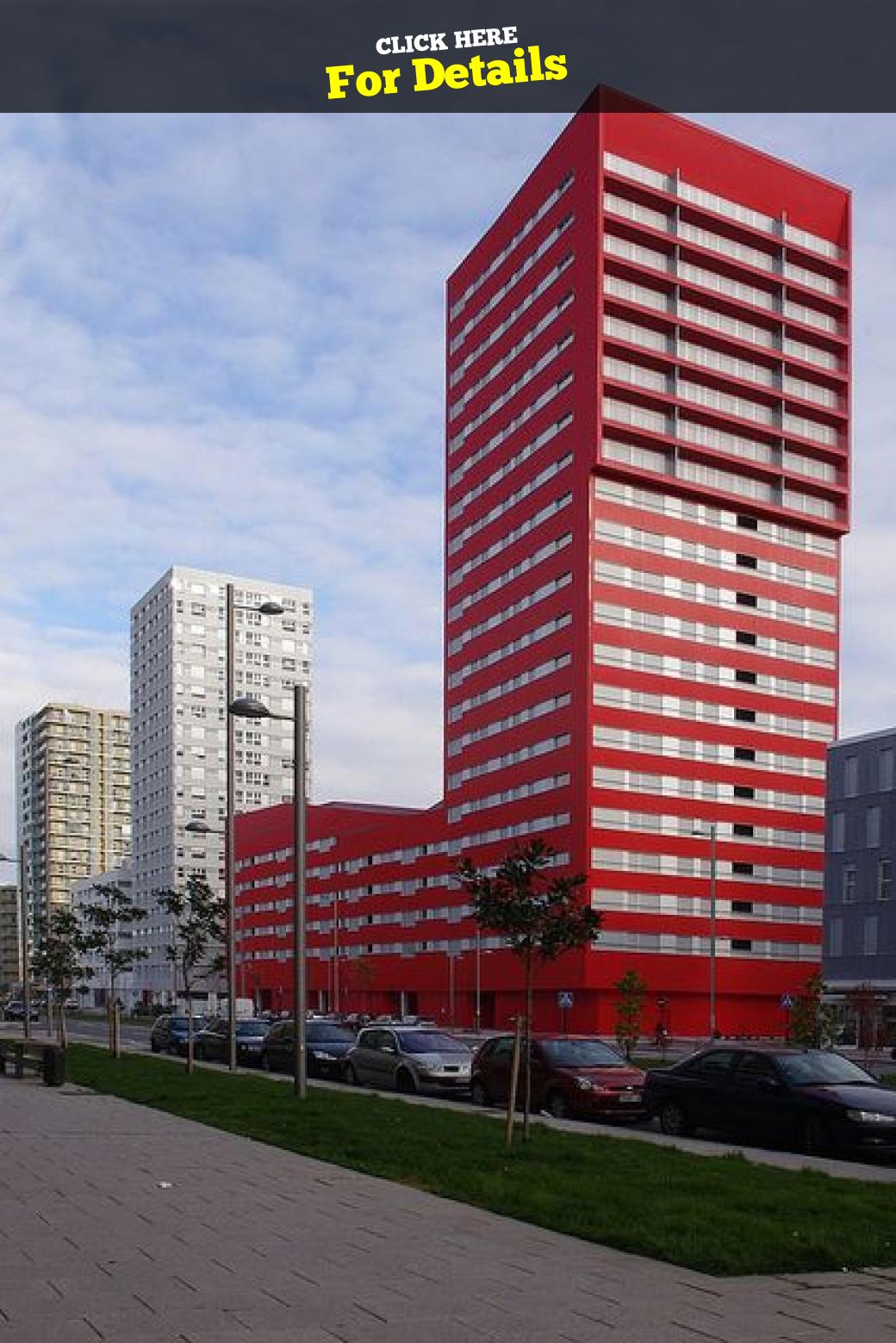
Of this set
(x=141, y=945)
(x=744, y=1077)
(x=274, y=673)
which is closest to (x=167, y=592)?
(x=274, y=673)

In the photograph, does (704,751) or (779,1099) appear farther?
(704,751)

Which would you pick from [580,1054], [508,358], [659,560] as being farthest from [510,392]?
[580,1054]

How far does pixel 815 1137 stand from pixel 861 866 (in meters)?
55.1

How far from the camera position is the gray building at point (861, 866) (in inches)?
2680

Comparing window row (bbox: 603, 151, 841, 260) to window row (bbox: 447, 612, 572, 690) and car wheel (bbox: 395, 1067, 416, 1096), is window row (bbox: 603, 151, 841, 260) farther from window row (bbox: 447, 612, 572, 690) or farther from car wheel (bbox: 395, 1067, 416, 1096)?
car wheel (bbox: 395, 1067, 416, 1096)

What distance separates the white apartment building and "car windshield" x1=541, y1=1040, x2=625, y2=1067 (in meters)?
128

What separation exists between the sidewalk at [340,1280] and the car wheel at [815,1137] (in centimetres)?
723

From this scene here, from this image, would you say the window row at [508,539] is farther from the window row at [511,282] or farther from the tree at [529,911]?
the tree at [529,911]

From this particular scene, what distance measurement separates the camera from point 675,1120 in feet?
64.6

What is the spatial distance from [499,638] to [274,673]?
78015mm

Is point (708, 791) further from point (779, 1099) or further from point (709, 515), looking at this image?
point (779, 1099)

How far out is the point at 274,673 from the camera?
162125mm

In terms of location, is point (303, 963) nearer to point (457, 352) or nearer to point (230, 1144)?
point (230, 1144)

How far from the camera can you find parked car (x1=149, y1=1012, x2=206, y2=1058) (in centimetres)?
4381
